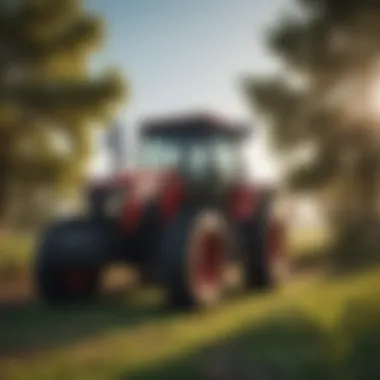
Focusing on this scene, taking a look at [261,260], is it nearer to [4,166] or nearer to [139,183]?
[139,183]

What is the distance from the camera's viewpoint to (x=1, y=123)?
164cm

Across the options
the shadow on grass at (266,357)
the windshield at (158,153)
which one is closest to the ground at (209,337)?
the shadow on grass at (266,357)

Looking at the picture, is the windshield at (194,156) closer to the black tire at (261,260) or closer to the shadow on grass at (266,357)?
the black tire at (261,260)

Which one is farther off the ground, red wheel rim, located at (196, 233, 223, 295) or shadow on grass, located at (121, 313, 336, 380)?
red wheel rim, located at (196, 233, 223, 295)

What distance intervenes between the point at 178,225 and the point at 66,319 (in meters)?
0.38

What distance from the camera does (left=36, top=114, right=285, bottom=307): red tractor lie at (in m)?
1.75

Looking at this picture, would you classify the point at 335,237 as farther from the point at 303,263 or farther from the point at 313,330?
the point at 313,330

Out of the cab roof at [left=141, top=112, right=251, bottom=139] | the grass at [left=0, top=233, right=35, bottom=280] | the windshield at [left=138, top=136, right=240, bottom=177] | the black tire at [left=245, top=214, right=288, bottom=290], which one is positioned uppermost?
the cab roof at [left=141, top=112, right=251, bottom=139]

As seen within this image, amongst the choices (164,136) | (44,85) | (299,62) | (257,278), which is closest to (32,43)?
(44,85)

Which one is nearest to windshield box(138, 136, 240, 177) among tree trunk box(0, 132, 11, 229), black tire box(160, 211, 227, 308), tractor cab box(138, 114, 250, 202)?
tractor cab box(138, 114, 250, 202)

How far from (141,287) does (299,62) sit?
0.59 meters

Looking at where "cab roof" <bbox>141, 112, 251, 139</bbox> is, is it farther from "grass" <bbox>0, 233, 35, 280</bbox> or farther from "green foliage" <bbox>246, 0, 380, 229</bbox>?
"grass" <bbox>0, 233, 35, 280</bbox>

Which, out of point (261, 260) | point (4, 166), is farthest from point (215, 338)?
point (4, 166)

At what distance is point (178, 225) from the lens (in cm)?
200
